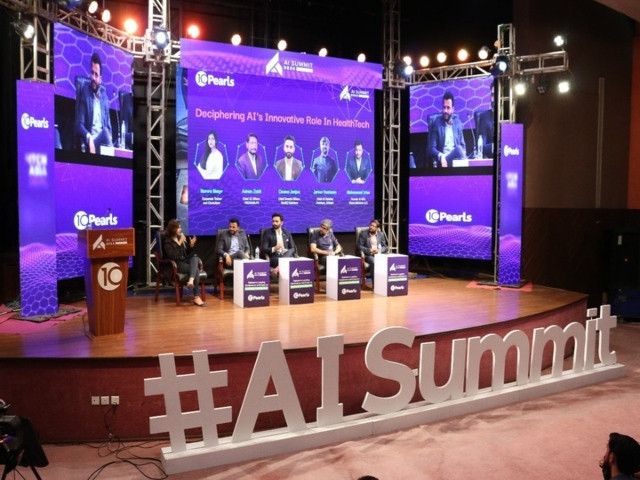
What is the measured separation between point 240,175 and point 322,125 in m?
1.55

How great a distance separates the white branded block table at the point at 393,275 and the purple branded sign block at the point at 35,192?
390 centimetres

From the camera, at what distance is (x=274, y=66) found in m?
8.41

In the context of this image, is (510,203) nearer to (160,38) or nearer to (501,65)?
(501,65)

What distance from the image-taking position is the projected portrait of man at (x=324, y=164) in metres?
8.98

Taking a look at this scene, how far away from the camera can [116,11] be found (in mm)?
8039

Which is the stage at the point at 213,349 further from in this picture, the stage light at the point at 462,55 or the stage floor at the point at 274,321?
the stage light at the point at 462,55

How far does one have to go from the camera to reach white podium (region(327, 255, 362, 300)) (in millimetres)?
7152

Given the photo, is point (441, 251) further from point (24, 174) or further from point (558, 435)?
point (24, 174)

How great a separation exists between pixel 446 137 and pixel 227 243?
411 centimetres

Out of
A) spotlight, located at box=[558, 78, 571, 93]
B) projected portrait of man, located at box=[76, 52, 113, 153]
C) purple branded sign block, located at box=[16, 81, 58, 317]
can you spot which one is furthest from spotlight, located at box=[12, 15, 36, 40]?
spotlight, located at box=[558, 78, 571, 93]

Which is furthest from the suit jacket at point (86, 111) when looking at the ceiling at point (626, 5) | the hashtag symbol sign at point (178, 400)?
the ceiling at point (626, 5)

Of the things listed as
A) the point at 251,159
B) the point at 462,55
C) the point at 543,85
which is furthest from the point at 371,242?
the point at 462,55

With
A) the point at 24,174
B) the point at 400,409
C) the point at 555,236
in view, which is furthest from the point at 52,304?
the point at 555,236

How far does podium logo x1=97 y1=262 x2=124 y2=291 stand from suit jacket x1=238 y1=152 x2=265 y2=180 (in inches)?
144
